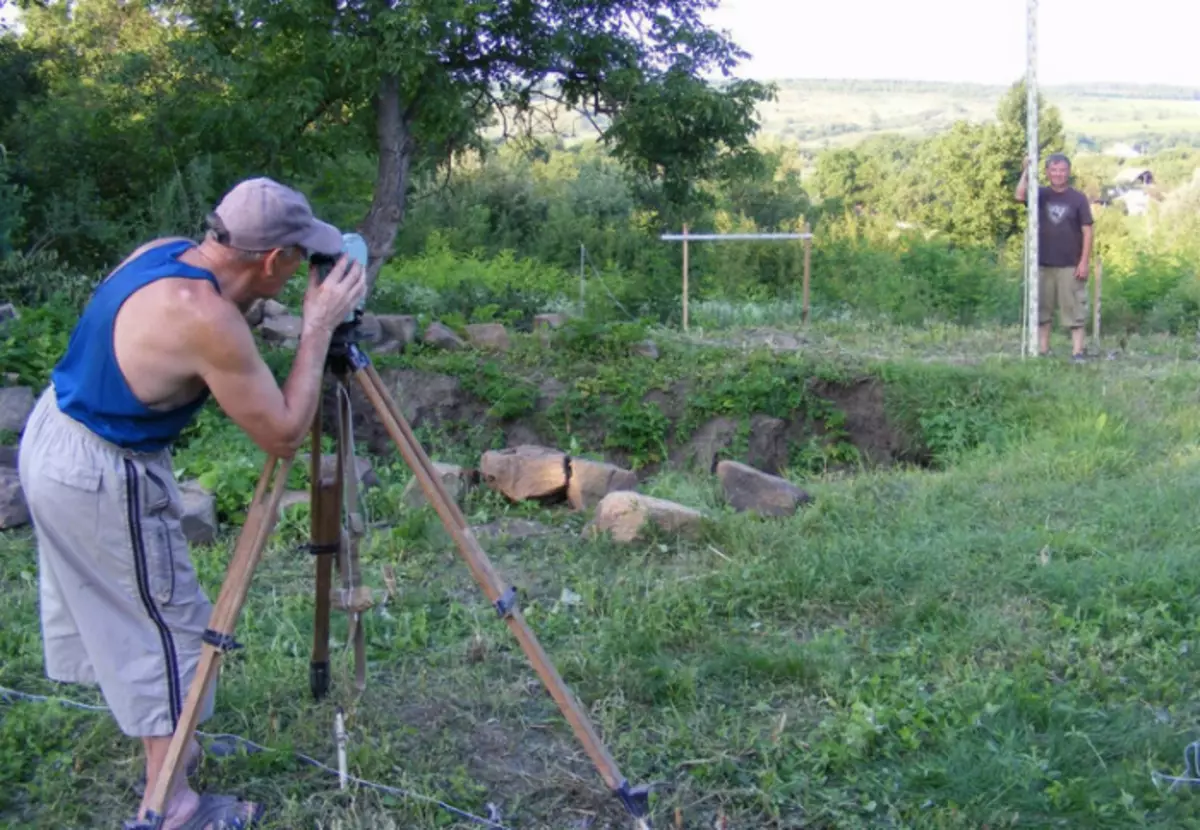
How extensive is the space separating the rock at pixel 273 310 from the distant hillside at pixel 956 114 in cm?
11969

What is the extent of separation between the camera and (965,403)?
29.2ft

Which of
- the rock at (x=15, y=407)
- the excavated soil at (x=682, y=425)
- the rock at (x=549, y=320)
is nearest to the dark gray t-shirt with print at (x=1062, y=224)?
the excavated soil at (x=682, y=425)

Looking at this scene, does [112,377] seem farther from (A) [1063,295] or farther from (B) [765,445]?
(A) [1063,295]

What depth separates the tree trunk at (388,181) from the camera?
414 inches

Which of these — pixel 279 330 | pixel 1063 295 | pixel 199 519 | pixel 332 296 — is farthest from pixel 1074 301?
pixel 332 296

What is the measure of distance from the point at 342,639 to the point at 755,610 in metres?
1.67

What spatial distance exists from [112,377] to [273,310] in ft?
24.0

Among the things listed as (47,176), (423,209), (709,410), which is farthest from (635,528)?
(423,209)

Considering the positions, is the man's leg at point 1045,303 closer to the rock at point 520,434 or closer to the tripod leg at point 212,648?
the rock at point 520,434

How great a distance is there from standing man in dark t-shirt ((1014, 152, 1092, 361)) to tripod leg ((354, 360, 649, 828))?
26.9ft

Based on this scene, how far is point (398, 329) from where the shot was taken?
10352mm

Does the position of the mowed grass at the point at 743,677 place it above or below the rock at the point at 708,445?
above

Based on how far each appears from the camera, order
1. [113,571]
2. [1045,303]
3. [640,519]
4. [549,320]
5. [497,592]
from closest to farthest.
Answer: [113,571], [497,592], [640,519], [1045,303], [549,320]

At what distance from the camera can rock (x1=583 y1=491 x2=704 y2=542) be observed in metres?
5.73
